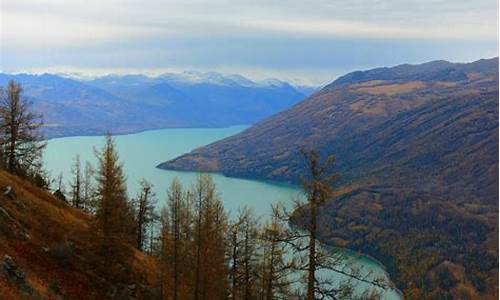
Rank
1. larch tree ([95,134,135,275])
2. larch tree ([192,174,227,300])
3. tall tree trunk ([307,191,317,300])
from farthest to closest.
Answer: larch tree ([95,134,135,275]), larch tree ([192,174,227,300]), tall tree trunk ([307,191,317,300])

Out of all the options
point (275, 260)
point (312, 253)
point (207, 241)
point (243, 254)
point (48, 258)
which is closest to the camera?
point (312, 253)

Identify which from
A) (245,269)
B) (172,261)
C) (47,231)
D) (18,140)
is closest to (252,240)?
(245,269)

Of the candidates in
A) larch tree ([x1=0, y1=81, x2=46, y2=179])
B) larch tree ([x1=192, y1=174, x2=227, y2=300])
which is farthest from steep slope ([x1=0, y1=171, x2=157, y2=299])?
larch tree ([x1=192, y1=174, x2=227, y2=300])

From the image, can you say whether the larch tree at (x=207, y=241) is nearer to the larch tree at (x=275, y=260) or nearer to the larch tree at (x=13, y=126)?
the larch tree at (x=275, y=260)

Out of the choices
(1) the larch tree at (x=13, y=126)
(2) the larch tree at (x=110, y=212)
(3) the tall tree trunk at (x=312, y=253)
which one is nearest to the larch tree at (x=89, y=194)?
(2) the larch tree at (x=110, y=212)

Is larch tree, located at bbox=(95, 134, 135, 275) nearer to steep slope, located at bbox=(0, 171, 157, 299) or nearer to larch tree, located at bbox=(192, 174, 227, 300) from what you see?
steep slope, located at bbox=(0, 171, 157, 299)

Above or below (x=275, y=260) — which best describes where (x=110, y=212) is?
above

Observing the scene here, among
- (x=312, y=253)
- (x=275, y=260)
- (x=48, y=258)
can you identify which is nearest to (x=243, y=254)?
(x=275, y=260)

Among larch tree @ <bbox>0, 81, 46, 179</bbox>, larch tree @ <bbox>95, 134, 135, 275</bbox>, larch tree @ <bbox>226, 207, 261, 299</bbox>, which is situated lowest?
larch tree @ <bbox>226, 207, 261, 299</bbox>

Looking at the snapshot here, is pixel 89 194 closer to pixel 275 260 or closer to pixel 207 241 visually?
pixel 207 241
